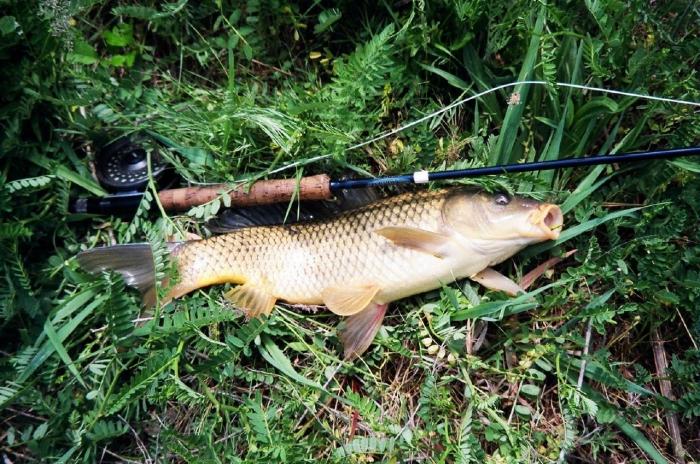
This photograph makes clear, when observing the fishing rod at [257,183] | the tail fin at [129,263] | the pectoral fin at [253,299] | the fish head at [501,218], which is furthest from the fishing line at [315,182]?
the pectoral fin at [253,299]

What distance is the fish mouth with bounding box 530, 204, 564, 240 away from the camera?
2.03 meters

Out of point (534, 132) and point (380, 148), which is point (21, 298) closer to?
point (380, 148)

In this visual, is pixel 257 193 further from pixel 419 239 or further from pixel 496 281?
pixel 496 281

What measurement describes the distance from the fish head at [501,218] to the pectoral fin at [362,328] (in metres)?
0.46

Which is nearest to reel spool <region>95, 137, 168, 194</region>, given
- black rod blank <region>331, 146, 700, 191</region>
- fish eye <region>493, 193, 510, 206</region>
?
black rod blank <region>331, 146, 700, 191</region>

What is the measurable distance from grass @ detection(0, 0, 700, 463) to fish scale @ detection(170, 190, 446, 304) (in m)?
0.14

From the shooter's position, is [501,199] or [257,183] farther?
[257,183]

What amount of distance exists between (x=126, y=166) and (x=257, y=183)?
25.7 inches

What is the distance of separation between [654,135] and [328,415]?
5.62 ft

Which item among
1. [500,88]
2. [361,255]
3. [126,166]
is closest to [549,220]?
[500,88]

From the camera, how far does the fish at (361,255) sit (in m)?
2.09

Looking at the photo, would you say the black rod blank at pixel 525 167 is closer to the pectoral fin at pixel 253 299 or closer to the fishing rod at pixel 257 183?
the fishing rod at pixel 257 183

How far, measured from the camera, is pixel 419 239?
209 cm

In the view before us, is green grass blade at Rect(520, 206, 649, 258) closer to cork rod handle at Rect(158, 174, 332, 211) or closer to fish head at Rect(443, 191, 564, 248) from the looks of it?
fish head at Rect(443, 191, 564, 248)
